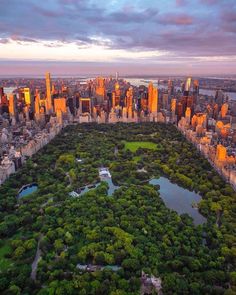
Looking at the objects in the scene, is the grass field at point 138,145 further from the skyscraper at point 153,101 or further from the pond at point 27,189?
the skyscraper at point 153,101

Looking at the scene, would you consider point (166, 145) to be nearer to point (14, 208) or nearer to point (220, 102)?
point (14, 208)

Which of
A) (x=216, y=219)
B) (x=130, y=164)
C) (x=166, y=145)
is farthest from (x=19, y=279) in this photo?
(x=166, y=145)

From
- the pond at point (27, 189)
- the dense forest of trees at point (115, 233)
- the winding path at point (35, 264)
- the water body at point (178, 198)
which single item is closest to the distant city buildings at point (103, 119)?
the pond at point (27, 189)

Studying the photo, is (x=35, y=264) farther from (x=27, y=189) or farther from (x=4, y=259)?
(x=27, y=189)

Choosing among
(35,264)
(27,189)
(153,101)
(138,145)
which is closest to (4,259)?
→ (35,264)

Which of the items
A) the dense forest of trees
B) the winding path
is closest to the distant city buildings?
the dense forest of trees
